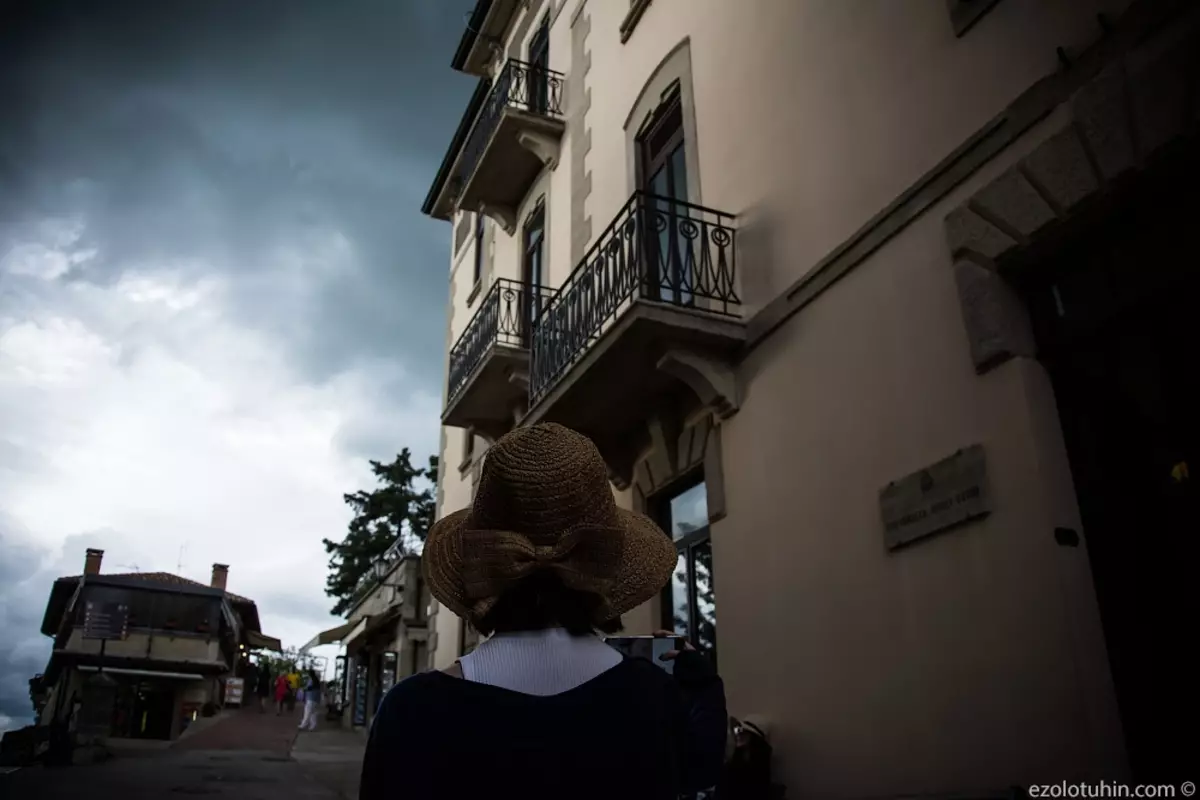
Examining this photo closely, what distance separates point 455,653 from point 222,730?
13.2 m

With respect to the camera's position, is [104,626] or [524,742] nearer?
[524,742]

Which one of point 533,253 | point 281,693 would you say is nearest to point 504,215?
point 533,253

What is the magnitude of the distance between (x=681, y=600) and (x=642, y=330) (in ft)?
8.53

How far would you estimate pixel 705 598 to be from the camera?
305 inches

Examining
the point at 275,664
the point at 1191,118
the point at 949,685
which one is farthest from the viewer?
the point at 275,664

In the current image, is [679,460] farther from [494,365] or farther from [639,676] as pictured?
[639,676]

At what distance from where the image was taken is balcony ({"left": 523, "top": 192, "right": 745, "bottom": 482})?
736cm

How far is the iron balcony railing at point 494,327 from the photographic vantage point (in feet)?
38.2

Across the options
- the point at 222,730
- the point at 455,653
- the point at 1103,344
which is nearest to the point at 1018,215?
the point at 1103,344

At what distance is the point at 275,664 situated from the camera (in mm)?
65000

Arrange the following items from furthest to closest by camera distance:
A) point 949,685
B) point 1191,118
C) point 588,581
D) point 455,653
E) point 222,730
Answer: point 222,730 < point 455,653 < point 949,685 < point 1191,118 < point 588,581

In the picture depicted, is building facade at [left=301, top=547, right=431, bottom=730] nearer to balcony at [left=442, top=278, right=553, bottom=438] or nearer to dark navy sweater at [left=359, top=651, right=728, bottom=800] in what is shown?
balcony at [left=442, top=278, right=553, bottom=438]

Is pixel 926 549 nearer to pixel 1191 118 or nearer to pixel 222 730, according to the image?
pixel 1191 118

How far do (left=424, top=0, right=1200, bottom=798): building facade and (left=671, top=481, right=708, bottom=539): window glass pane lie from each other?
40 millimetres
